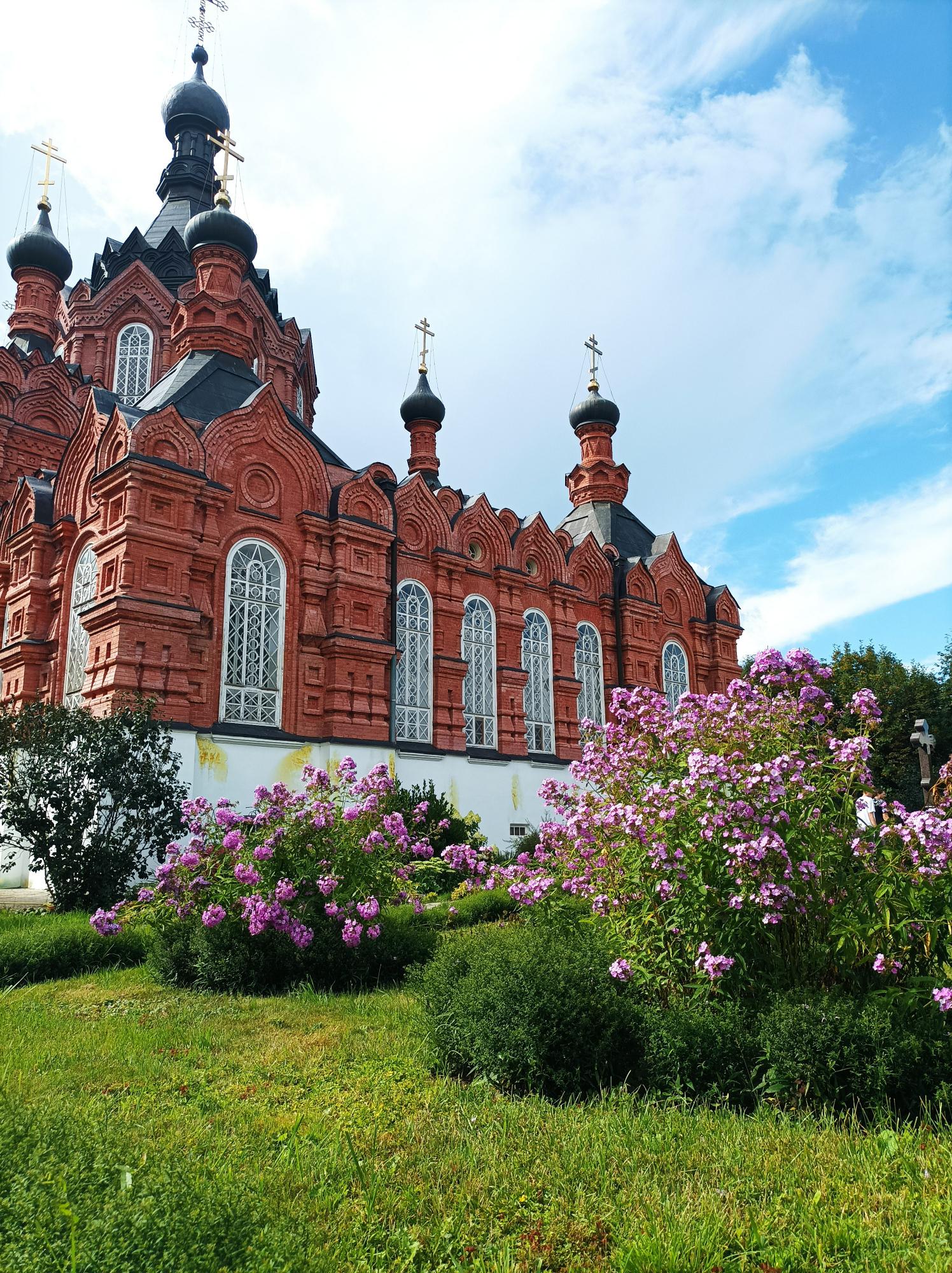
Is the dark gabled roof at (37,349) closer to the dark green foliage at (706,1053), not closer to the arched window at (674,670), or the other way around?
the arched window at (674,670)

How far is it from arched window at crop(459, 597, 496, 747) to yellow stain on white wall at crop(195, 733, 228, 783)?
538 centimetres

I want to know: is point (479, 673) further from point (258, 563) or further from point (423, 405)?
point (423, 405)

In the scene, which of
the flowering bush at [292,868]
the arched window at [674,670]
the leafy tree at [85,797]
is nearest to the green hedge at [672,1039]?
the flowering bush at [292,868]

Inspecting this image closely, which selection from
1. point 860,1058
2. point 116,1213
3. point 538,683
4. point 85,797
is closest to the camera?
point 116,1213

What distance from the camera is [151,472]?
1265cm

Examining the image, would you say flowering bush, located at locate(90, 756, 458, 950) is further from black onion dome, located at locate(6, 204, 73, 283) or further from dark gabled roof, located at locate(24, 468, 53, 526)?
black onion dome, located at locate(6, 204, 73, 283)

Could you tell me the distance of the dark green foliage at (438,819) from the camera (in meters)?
13.0

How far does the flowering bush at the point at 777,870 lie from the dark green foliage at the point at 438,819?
292 inches

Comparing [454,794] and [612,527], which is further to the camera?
[612,527]

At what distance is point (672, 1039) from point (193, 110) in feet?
88.5

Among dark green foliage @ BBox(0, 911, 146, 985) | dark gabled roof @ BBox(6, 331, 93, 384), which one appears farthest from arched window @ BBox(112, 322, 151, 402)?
dark green foliage @ BBox(0, 911, 146, 985)

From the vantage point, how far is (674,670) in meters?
22.4

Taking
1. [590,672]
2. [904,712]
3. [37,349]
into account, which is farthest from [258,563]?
[904,712]

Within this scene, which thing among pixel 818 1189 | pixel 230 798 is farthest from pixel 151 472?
pixel 818 1189
